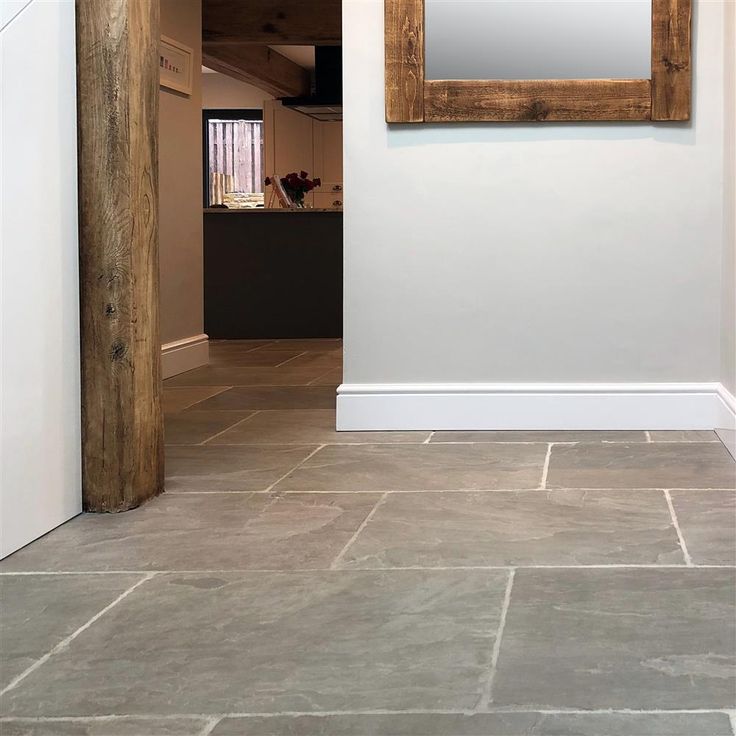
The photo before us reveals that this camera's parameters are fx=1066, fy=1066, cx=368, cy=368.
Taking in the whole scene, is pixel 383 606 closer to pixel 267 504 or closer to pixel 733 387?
pixel 267 504

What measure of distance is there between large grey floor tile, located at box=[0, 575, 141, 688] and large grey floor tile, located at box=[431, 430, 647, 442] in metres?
1.67

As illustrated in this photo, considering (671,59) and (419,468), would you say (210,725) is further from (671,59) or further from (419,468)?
(671,59)

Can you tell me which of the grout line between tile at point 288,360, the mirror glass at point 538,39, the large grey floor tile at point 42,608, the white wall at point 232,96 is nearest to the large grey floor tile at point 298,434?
the mirror glass at point 538,39

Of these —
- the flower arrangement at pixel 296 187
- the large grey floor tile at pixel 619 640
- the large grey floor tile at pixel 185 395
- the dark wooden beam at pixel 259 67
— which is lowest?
the large grey floor tile at pixel 619 640

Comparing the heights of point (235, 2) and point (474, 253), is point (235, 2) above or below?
above

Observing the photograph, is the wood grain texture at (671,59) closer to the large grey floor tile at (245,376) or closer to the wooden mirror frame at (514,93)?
the wooden mirror frame at (514,93)

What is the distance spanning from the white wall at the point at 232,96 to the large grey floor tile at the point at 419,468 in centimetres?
1042

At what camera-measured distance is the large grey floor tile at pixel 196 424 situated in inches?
138

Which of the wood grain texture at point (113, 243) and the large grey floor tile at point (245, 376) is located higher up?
the wood grain texture at point (113, 243)

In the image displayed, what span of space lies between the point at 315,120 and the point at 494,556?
37.5ft

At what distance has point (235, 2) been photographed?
8.16 m

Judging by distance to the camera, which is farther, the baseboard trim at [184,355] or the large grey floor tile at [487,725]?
the baseboard trim at [184,355]

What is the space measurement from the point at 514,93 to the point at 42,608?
2.40 metres


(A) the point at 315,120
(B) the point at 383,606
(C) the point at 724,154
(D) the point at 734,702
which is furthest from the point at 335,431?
(A) the point at 315,120
